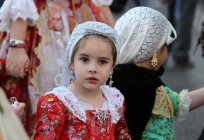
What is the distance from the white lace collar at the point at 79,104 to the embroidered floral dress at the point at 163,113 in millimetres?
355

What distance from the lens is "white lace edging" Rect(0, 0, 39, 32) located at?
169 inches

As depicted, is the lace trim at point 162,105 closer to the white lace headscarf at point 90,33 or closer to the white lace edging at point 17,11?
the white lace headscarf at point 90,33

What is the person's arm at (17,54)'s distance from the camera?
4.29 m

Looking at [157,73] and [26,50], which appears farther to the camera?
[26,50]

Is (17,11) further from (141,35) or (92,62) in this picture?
(92,62)

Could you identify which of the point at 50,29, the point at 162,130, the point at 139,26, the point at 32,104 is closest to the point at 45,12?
the point at 50,29

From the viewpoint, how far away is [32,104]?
15.0 ft

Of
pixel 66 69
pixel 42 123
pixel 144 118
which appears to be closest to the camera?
pixel 42 123

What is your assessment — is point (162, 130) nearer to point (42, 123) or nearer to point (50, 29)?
point (42, 123)

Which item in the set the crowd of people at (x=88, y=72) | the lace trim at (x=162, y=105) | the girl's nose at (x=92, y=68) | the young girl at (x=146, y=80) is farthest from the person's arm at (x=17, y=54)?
the girl's nose at (x=92, y=68)

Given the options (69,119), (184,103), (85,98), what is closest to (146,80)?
(184,103)

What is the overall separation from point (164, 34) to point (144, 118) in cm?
48

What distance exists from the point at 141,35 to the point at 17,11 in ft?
2.97

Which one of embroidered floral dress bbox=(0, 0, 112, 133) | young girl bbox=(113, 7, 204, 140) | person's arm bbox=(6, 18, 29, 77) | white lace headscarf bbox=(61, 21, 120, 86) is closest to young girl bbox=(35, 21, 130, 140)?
white lace headscarf bbox=(61, 21, 120, 86)
